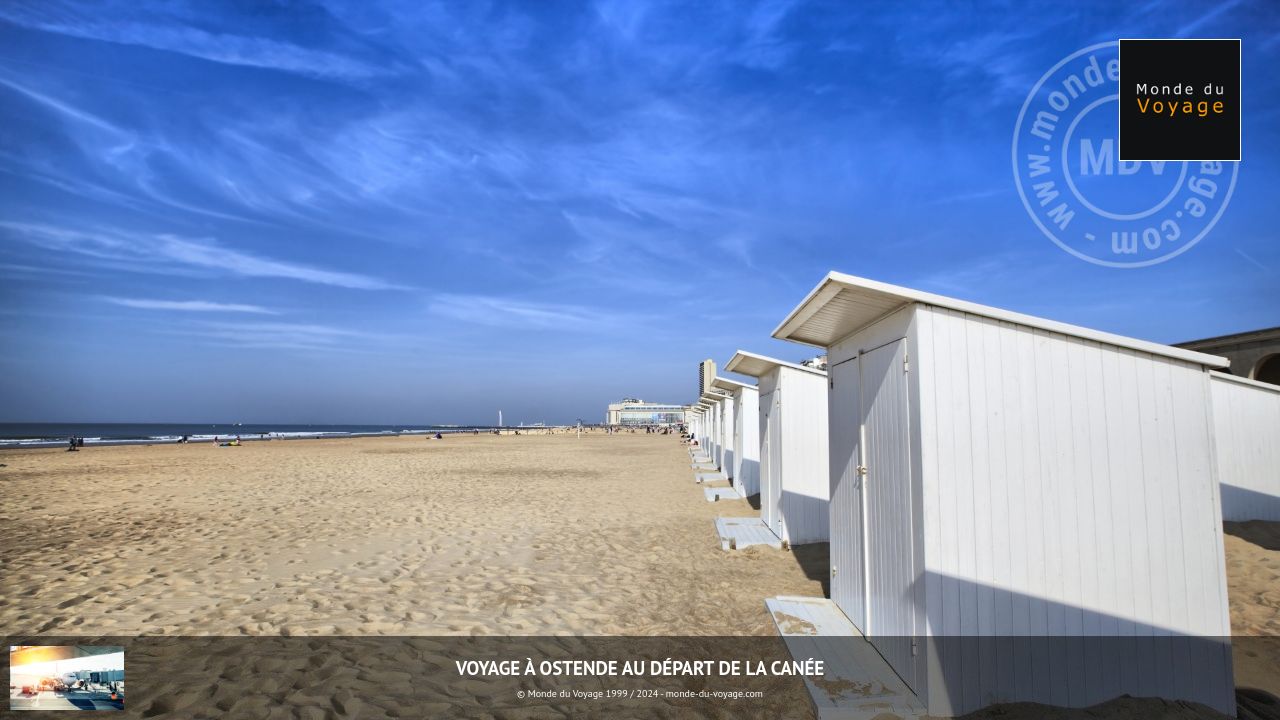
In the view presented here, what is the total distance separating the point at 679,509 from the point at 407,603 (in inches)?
262

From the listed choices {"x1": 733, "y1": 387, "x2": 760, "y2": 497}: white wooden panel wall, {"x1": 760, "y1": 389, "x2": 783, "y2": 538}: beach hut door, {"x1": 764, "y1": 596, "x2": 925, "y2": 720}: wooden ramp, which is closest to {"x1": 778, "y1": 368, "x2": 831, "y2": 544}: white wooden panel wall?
{"x1": 760, "y1": 389, "x2": 783, "y2": 538}: beach hut door

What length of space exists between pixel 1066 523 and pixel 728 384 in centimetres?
1132

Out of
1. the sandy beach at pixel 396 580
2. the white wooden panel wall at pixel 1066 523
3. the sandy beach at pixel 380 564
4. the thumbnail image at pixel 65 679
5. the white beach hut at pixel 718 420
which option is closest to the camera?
the white wooden panel wall at pixel 1066 523

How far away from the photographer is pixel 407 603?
610 centimetres

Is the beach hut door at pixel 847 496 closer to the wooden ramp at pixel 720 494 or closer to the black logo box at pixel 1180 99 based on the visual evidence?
the black logo box at pixel 1180 99

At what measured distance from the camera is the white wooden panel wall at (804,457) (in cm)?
863

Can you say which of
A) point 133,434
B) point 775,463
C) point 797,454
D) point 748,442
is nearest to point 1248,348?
point 748,442

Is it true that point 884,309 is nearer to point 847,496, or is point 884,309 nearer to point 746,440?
point 847,496

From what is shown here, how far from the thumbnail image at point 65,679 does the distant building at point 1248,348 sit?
1681 cm

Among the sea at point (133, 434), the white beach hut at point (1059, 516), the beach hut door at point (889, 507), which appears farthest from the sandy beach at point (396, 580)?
the sea at point (133, 434)

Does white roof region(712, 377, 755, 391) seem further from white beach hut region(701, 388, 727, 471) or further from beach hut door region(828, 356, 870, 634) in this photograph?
beach hut door region(828, 356, 870, 634)

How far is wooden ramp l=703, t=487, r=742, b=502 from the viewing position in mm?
13398

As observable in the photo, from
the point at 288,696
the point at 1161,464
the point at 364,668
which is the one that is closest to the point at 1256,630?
the point at 1161,464

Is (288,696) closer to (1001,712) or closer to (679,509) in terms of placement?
(1001,712)
